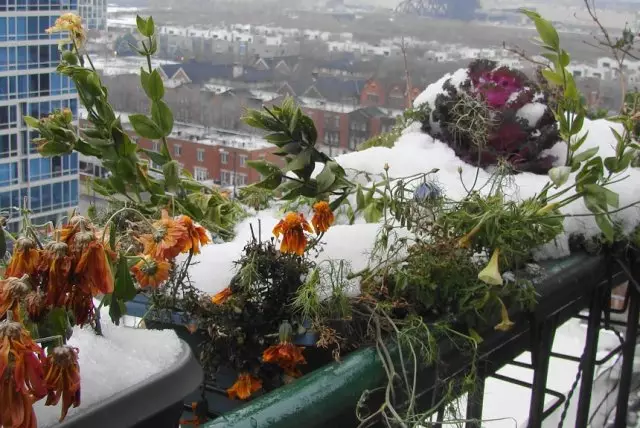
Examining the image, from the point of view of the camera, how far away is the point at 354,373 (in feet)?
2.51

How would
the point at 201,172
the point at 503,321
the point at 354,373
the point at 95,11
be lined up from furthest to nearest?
the point at 95,11 → the point at 201,172 → the point at 503,321 → the point at 354,373

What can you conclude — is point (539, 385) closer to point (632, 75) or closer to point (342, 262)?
point (342, 262)

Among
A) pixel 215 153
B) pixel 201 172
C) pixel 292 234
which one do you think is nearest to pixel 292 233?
pixel 292 234

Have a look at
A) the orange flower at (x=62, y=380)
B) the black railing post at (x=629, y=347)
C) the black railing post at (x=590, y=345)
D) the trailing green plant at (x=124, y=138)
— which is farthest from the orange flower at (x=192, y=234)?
the black railing post at (x=629, y=347)

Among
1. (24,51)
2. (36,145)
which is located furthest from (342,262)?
(24,51)

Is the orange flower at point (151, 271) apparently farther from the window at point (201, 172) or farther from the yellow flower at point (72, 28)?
the window at point (201, 172)

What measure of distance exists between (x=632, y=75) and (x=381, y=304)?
122cm

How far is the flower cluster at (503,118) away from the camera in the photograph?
1380mm

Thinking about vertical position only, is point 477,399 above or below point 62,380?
below

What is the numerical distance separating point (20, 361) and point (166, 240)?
14.0 inches

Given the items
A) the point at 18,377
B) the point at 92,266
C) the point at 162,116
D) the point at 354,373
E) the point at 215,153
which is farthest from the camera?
the point at 215,153

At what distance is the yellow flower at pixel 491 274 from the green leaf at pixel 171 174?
16.1 inches

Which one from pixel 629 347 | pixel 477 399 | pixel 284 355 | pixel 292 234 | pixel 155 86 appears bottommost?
pixel 629 347

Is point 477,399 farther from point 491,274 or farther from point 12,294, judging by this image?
point 12,294
